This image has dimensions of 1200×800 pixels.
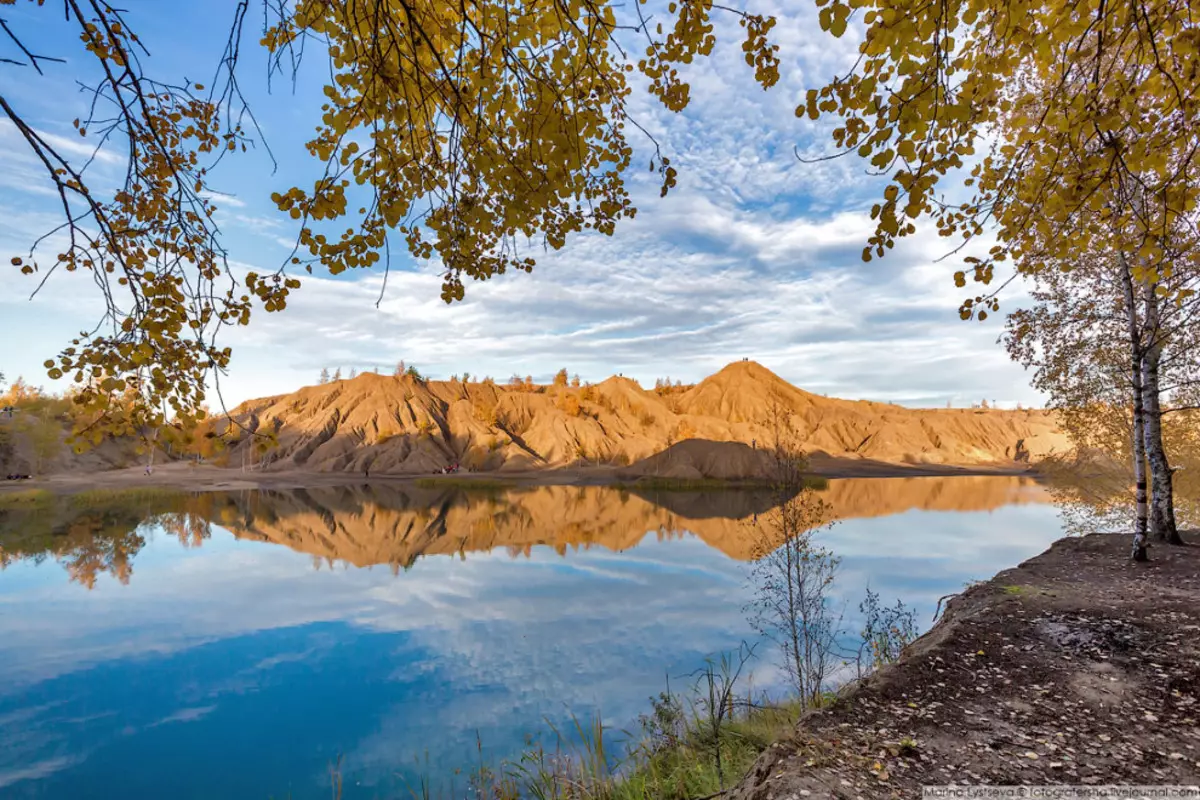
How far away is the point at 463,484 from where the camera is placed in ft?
213

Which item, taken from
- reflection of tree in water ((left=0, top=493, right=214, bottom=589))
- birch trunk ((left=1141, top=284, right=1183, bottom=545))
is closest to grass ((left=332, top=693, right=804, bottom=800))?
birch trunk ((left=1141, top=284, right=1183, bottom=545))

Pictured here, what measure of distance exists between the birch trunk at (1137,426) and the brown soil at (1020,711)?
8.80 feet

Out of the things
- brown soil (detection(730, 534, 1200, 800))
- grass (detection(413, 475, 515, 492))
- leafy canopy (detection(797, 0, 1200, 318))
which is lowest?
grass (detection(413, 475, 515, 492))

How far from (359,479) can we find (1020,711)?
247 feet

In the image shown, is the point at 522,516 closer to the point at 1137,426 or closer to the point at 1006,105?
the point at 1137,426

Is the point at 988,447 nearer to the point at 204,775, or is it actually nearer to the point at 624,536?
the point at 624,536

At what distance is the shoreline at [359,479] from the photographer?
5594 cm

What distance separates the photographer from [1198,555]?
9352mm

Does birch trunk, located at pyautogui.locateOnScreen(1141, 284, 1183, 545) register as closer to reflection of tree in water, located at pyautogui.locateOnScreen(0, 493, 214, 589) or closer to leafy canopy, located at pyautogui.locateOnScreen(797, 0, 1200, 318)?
leafy canopy, located at pyautogui.locateOnScreen(797, 0, 1200, 318)

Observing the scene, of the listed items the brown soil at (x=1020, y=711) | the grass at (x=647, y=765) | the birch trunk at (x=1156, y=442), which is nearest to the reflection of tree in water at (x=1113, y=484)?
Result: the birch trunk at (x=1156, y=442)

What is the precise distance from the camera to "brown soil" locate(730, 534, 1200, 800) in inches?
128

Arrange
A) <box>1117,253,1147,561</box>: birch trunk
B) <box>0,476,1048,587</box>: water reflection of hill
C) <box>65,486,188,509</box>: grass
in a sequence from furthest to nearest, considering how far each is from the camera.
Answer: <box>65,486,188,509</box>: grass, <box>0,476,1048,587</box>: water reflection of hill, <box>1117,253,1147,561</box>: birch trunk

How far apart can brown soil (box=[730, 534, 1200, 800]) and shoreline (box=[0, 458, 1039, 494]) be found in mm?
50252

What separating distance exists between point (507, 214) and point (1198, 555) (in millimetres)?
13267
